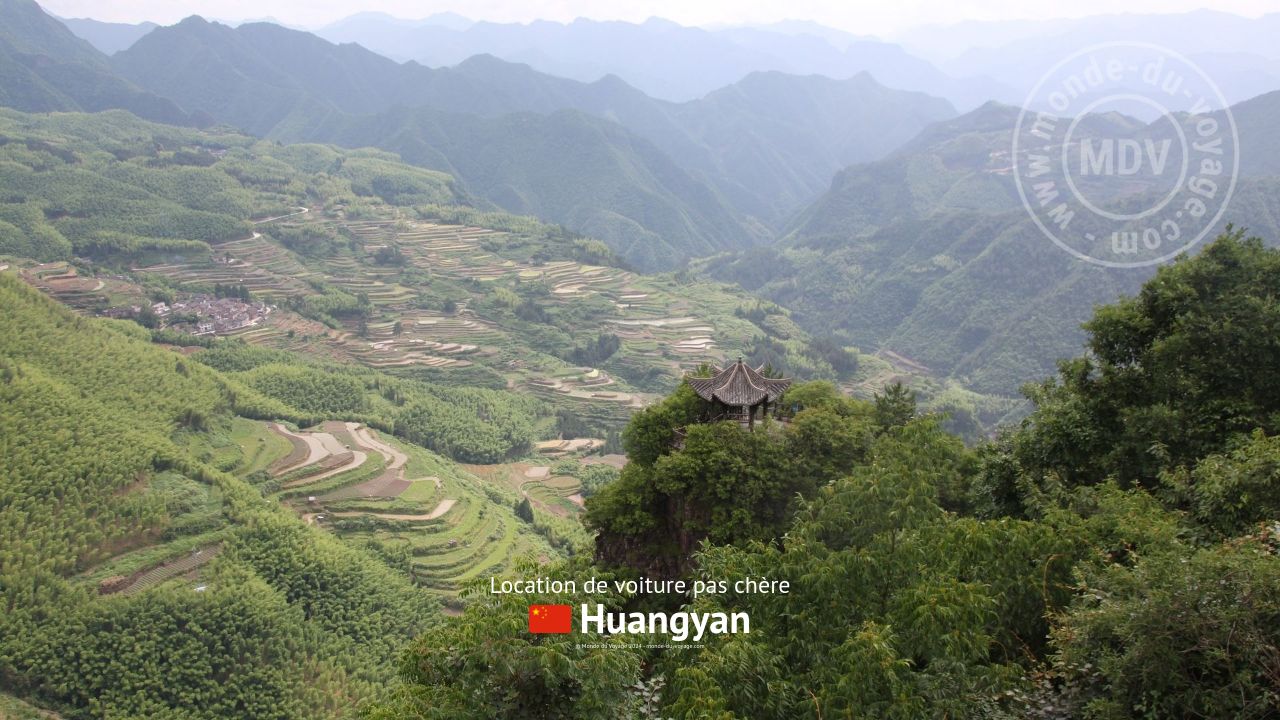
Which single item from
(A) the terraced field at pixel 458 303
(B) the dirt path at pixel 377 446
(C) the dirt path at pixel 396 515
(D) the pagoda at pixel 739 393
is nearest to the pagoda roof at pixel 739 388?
(D) the pagoda at pixel 739 393

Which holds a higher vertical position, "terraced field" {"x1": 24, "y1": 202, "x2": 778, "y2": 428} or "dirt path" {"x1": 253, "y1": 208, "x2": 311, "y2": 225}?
"dirt path" {"x1": 253, "y1": 208, "x2": 311, "y2": 225}

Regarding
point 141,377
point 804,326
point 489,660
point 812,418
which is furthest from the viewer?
point 804,326

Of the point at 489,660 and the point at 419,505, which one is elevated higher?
the point at 489,660

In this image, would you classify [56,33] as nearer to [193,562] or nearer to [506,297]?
[506,297]

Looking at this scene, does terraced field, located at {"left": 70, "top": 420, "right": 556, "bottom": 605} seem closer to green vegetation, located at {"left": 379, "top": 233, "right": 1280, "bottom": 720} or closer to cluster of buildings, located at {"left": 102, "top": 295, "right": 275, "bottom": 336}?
green vegetation, located at {"left": 379, "top": 233, "right": 1280, "bottom": 720}

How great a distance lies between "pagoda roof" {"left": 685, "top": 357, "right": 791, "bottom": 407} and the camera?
20.2 m

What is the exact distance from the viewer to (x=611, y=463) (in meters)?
56.3

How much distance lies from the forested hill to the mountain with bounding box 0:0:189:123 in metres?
149

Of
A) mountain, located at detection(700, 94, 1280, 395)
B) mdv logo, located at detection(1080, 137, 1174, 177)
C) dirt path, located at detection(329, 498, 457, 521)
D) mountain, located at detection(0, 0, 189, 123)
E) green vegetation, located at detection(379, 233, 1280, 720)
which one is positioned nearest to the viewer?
green vegetation, located at detection(379, 233, 1280, 720)

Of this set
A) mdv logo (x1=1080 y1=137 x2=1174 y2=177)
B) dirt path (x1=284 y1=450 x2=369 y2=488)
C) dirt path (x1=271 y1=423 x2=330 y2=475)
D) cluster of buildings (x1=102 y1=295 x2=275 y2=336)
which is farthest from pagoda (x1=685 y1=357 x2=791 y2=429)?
mdv logo (x1=1080 y1=137 x2=1174 y2=177)

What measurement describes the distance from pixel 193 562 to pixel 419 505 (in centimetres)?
1141

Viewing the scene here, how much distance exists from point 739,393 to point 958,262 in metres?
110

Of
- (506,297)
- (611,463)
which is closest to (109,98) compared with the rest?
(506,297)

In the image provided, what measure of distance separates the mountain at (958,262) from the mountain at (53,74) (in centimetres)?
13478
